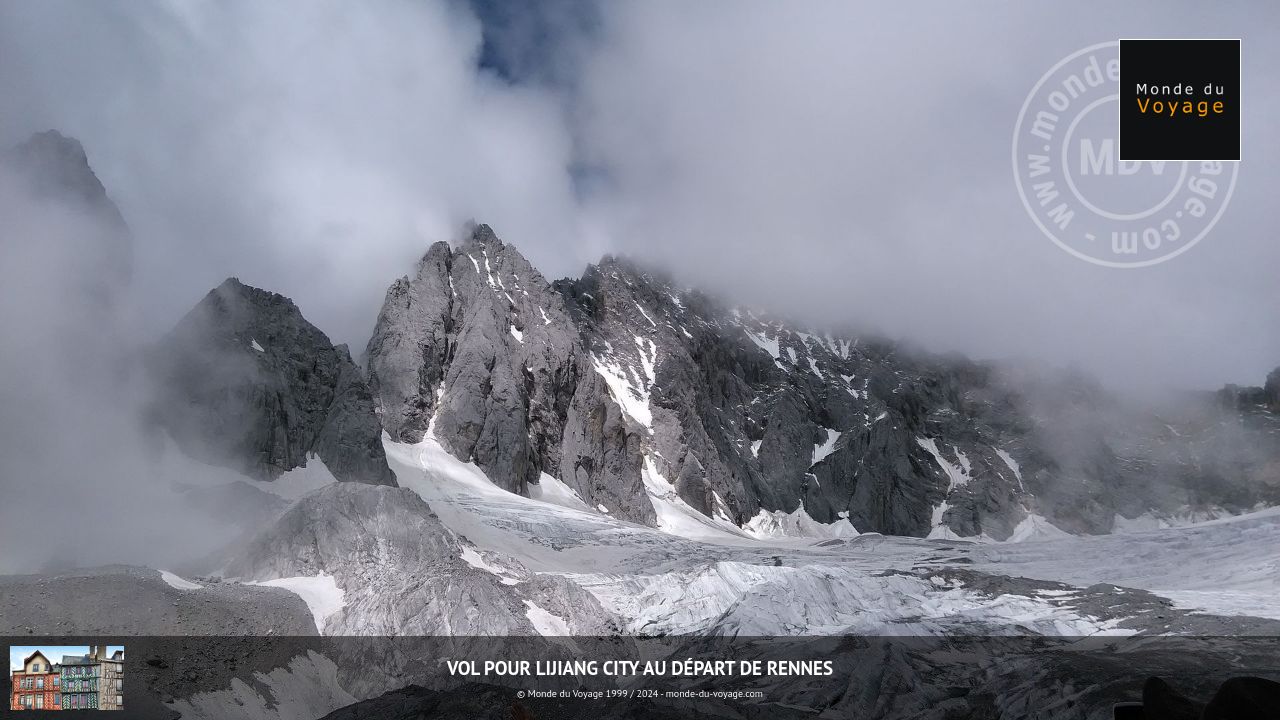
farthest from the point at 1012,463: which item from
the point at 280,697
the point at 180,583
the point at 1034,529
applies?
the point at 280,697

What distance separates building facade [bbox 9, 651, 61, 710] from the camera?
3062cm

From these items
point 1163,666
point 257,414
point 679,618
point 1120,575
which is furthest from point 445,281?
point 1163,666

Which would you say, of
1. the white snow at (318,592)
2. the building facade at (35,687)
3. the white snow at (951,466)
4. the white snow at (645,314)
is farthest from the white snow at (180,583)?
the white snow at (951,466)

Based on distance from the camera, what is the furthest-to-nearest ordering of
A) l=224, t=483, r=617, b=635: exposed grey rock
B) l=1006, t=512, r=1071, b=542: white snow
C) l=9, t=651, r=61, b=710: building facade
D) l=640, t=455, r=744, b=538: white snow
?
1. l=1006, t=512, r=1071, b=542: white snow
2. l=640, t=455, r=744, b=538: white snow
3. l=224, t=483, r=617, b=635: exposed grey rock
4. l=9, t=651, r=61, b=710: building facade

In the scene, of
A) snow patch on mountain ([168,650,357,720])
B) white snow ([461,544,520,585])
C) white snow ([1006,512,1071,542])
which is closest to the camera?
snow patch on mountain ([168,650,357,720])

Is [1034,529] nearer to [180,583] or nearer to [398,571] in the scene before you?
[398,571]

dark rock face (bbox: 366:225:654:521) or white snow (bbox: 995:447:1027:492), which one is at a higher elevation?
dark rock face (bbox: 366:225:654:521)

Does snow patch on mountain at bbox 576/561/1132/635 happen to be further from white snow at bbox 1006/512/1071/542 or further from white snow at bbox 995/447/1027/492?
white snow at bbox 995/447/1027/492

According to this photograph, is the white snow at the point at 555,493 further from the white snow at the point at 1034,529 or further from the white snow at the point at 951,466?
the white snow at the point at 1034,529

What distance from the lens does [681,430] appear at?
6245 inches

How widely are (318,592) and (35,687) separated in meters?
23.6

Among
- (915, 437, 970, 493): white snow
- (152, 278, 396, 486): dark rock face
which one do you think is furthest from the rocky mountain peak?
(915, 437, 970, 493): white snow

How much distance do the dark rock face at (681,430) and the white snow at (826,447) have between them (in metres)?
0.62

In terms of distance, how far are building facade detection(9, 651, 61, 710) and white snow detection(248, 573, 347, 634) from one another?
18411 mm
